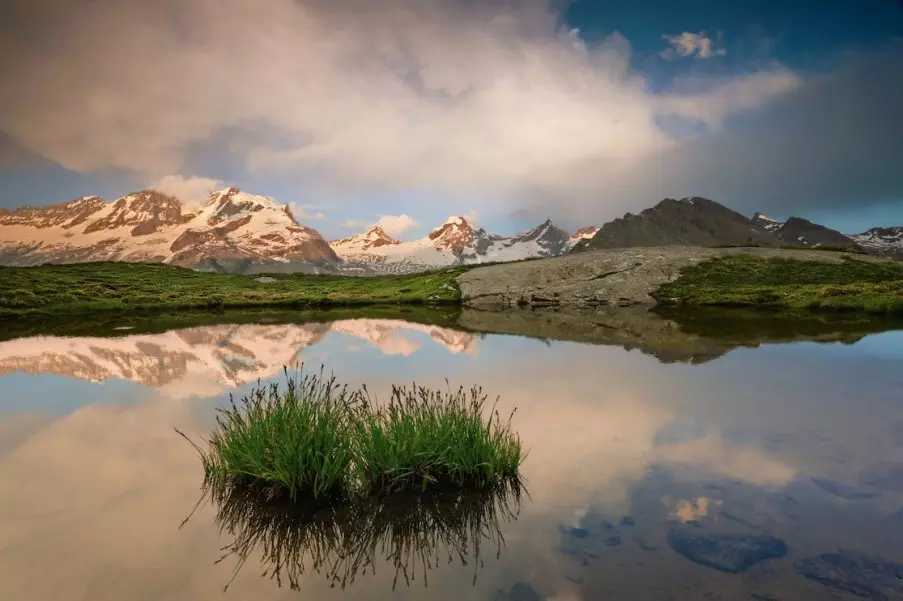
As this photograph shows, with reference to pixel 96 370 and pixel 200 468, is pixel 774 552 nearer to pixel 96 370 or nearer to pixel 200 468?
pixel 200 468

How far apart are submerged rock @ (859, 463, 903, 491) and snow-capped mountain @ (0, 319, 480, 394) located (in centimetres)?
1452

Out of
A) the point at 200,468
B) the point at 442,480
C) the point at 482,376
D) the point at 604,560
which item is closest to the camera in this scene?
the point at 604,560

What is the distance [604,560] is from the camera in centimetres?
553

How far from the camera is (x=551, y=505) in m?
6.89

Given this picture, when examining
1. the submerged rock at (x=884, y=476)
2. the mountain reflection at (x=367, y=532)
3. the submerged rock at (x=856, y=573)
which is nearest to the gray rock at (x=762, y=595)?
the submerged rock at (x=856, y=573)

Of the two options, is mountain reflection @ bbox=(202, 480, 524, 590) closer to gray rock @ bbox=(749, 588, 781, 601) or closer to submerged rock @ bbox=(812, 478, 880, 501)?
gray rock @ bbox=(749, 588, 781, 601)

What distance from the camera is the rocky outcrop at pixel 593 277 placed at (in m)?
50.9

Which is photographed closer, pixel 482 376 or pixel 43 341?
pixel 482 376

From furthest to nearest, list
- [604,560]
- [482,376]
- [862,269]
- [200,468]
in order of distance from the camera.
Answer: [862,269], [482,376], [200,468], [604,560]

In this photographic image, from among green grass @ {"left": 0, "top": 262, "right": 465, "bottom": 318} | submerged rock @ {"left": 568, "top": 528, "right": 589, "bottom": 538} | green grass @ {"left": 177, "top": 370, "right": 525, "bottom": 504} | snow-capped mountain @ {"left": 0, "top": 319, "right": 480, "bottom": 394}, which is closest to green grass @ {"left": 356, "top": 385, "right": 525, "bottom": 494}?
green grass @ {"left": 177, "top": 370, "right": 525, "bottom": 504}

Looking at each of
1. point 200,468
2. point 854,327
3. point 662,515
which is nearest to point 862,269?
point 854,327

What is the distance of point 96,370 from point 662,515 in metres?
18.7

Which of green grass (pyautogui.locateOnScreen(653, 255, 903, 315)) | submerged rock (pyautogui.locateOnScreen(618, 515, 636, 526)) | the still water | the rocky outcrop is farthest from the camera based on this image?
the rocky outcrop

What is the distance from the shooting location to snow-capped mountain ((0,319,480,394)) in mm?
16250
